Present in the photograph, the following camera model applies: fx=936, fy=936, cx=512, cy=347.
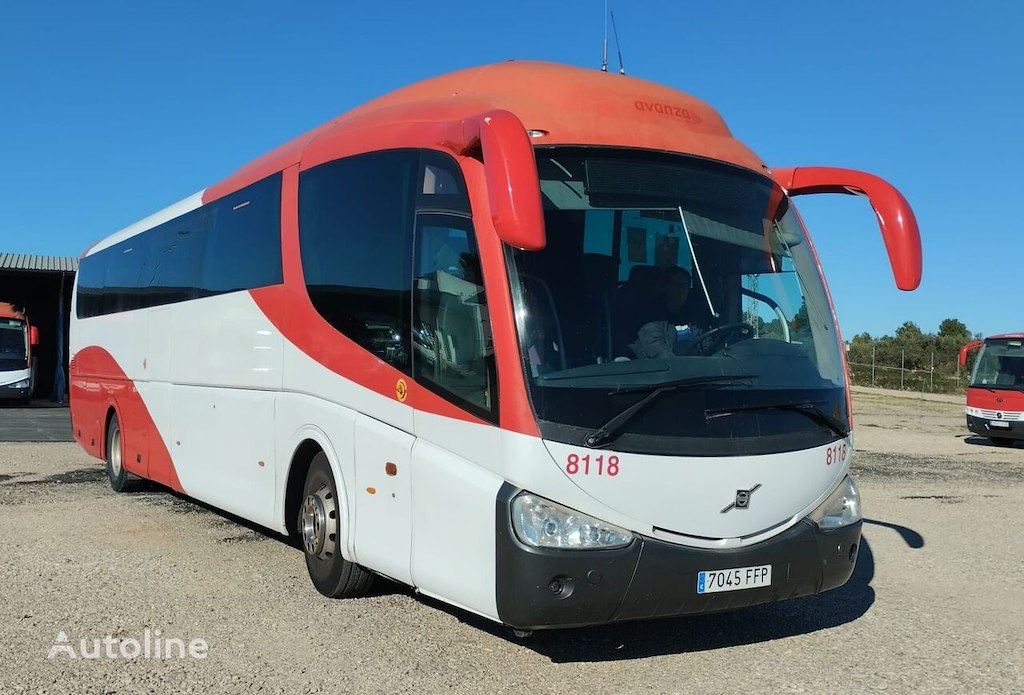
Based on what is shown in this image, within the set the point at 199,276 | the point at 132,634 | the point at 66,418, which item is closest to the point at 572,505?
the point at 132,634

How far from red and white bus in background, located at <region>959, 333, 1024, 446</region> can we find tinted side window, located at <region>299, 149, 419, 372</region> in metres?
18.4

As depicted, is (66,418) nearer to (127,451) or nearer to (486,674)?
(127,451)

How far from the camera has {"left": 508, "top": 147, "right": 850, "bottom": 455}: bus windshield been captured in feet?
14.9

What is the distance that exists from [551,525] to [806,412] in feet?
5.28

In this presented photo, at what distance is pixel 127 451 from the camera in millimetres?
10500

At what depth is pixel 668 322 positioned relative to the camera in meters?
4.82

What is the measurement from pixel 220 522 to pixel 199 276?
7.85ft

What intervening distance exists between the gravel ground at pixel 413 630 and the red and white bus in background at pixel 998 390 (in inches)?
501

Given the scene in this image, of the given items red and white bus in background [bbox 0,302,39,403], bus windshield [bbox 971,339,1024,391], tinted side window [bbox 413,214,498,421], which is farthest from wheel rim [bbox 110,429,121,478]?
red and white bus in background [bbox 0,302,39,403]

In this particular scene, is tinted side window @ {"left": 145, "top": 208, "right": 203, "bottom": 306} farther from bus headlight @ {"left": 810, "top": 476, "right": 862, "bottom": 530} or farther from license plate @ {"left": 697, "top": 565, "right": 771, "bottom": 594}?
bus headlight @ {"left": 810, "top": 476, "right": 862, "bottom": 530}

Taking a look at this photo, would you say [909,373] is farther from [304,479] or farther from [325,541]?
[325,541]

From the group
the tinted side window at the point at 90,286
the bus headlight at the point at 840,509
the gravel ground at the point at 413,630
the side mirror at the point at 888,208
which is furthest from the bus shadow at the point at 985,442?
the tinted side window at the point at 90,286

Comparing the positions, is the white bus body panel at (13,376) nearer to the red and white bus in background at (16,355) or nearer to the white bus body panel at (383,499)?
the red and white bus in background at (16,355)

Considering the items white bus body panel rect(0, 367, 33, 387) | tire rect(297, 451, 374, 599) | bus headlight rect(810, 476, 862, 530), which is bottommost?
white bus body panel rect(0, 367, 33, 387)
